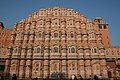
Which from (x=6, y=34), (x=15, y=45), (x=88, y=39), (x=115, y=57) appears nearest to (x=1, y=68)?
(x=15, y=45)

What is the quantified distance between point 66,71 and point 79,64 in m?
3.78

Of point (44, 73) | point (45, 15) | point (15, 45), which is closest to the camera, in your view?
point (44, 73)

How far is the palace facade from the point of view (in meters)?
38.6

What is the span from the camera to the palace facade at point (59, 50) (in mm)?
38562

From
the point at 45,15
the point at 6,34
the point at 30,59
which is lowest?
the point at 30,59

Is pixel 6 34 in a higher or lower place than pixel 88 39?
higher

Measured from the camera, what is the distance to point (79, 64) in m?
39.1

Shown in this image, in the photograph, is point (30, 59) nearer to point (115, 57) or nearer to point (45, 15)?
point (45, 15)

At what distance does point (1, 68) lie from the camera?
138 feet

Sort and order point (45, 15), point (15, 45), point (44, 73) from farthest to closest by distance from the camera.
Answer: point (45, 15), point (15, 45), point (44, 73)

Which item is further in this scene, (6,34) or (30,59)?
(6,34)

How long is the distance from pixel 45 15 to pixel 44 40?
8.19 metres

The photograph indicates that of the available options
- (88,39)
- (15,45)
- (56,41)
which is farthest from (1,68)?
(88,39)

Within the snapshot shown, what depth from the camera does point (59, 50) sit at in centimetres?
4006
